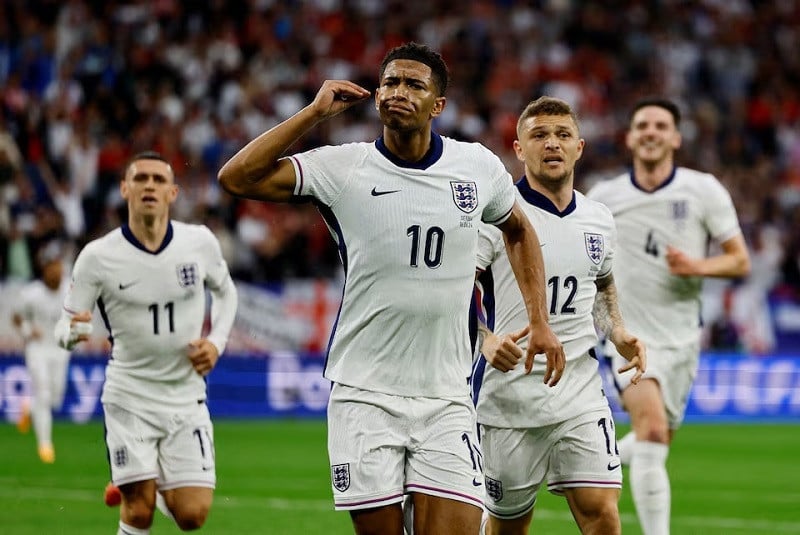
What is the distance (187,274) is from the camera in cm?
905

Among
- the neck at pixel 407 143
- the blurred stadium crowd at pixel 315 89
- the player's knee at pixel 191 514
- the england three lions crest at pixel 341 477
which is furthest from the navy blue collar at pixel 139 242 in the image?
the blurred stadium crowd at pixel 315 89

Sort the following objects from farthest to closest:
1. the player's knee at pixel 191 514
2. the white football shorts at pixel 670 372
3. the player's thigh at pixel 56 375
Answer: the player's thigh at pixel 56 375
the white football shorts at pixel 670 372
the player's knee at pixel 191 514

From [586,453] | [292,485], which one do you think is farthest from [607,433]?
[292,485]

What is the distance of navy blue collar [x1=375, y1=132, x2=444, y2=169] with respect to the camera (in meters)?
6.14

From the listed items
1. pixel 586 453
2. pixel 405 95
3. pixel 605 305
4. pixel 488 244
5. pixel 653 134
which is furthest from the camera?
pixel 653 134

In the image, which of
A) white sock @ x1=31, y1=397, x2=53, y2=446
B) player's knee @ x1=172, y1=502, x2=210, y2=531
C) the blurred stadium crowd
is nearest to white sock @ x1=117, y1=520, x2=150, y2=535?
player's knee @ x1=172, y1=502, x2=210, y2=531

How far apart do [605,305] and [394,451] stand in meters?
1.91

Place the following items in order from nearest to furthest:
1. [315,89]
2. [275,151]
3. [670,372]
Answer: [275,151], [670,372], [315,89]

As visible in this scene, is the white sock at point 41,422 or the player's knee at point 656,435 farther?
the white sock at point 41,422

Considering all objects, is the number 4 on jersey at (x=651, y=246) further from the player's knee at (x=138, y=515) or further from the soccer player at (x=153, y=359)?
the player's knee at (x=138, y=515)

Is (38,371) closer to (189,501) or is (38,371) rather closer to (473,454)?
(189,501)

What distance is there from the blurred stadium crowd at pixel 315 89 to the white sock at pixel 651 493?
12304 millimetres

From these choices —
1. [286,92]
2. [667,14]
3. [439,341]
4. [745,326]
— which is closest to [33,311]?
[286,92]

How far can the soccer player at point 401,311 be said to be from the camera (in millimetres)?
6023
